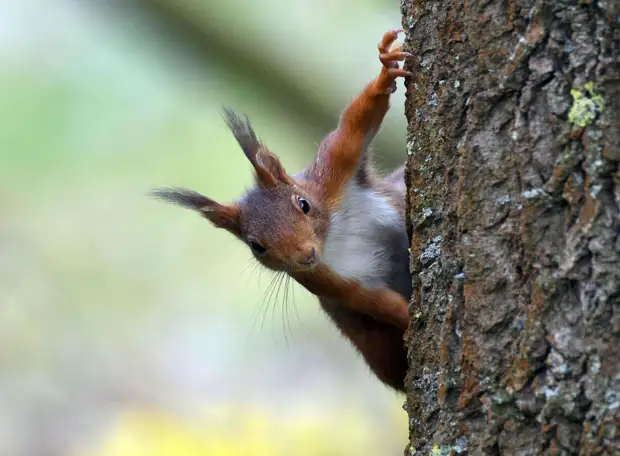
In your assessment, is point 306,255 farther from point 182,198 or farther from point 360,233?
point 182,198

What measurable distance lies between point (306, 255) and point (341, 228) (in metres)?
0.31

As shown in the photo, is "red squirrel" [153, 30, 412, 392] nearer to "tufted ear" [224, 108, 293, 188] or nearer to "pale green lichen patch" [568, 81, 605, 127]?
"tufted ear" [224, 108, 293, 188]

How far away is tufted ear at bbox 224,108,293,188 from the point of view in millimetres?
2865

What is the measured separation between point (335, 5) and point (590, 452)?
3.01m

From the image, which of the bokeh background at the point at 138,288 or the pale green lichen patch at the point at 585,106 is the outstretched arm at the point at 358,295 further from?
the pale green lichen patch at the point at 585,106

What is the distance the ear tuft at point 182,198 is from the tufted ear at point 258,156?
205 mm

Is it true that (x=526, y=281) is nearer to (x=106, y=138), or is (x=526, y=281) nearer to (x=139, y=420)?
(x=106, y=138)

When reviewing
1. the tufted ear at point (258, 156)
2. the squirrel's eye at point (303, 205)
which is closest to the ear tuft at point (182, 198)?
the tufted ear at point (258, 156)

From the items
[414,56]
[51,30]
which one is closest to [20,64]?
[51,30]

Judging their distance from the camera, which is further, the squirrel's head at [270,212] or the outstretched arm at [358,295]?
the squirrel's head at [270,212]

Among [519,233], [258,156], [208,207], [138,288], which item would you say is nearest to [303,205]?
[258,156]

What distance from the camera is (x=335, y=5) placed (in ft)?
13.4

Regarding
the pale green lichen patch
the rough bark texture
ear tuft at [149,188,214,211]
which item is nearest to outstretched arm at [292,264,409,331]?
ear tuft at [149,188,214,211]

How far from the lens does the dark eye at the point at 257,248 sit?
2.96 metres
